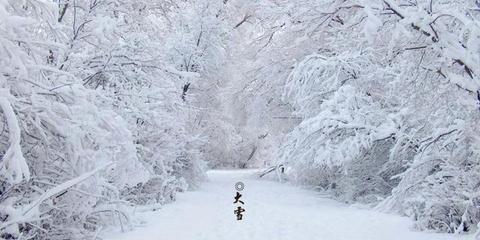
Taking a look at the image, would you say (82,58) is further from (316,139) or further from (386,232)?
(316,139)

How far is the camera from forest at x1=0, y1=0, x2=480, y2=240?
5.44 m

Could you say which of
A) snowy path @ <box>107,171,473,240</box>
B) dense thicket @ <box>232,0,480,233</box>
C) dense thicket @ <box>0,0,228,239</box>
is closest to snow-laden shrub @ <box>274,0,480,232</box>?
dense thicket @ <box>232,0,480,233</box>

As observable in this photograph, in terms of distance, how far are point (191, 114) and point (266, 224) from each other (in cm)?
1082

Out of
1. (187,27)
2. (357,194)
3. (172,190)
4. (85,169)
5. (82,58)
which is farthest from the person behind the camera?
(187,27)

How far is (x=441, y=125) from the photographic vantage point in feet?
29.4

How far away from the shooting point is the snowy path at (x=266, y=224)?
8.70m

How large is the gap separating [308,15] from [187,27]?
15995 mm

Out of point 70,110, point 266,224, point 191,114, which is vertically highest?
point 191,114

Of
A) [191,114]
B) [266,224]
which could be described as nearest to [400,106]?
[266,224]

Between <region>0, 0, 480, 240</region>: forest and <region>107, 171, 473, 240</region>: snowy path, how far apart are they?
1.38ft

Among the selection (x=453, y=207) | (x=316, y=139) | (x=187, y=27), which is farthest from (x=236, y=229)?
(x=187, y=27)

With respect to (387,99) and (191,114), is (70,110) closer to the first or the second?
(387,99)

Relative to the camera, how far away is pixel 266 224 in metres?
10.2

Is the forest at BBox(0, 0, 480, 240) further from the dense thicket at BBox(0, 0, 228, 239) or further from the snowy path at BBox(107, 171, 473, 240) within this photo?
the snowy path at BBox(107, 171, 473, 240)
